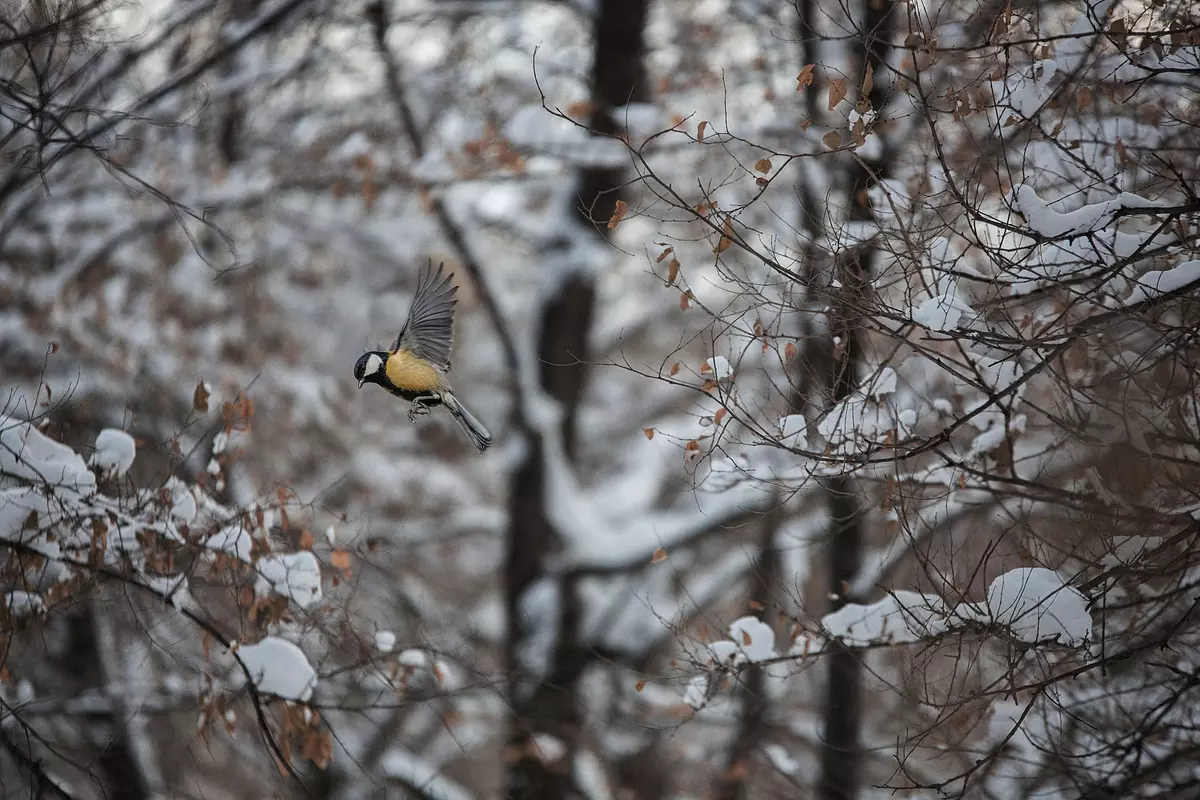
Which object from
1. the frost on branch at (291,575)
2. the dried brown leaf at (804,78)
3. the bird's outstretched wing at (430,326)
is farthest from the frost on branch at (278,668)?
the dried brown leaf at (804,78)

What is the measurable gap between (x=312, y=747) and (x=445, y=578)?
9084mm

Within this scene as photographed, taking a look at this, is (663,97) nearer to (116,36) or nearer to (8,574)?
(116,36)

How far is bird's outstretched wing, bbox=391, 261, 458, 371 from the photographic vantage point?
3.71 metres

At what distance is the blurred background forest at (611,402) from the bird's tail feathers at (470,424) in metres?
0.61

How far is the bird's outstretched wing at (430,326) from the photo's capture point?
3.71 m

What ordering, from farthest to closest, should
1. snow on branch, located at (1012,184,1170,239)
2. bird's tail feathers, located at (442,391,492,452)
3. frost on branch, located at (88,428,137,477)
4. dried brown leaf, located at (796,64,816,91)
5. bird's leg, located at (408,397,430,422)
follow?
1. bird's leg, located at (408,397,430,422)
2. bird's tail feathers, located at (442,391,492,452)
3. frost on branch, located at (88,428,137,477)
4. dried brown leaf, located at (796,64,816,91)
5. snow on branch, located at (1012,184,1170,239)

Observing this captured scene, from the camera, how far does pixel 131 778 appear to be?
700cm

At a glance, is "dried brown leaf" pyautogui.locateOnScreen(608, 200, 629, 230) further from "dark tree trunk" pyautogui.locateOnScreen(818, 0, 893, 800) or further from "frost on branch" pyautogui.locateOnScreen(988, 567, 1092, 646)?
"frost on branch" pyautogui.locateOnScreen(988, 567, 1092, 646)

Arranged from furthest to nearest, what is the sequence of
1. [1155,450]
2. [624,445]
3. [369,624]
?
[624,445] → [369,624] → [1155,450]

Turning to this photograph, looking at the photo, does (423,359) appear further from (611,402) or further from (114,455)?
(611,402)

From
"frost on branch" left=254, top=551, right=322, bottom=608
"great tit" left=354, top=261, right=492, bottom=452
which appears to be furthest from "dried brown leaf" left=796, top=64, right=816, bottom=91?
"frost on branch" left=254, top=551, right=322, bottom=608

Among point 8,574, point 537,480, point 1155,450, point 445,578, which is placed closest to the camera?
point 1155,450

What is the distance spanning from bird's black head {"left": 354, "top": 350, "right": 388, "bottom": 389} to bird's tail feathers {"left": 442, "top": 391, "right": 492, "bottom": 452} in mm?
255

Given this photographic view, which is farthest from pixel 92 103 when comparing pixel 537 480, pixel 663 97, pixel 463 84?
pixel 537 480
